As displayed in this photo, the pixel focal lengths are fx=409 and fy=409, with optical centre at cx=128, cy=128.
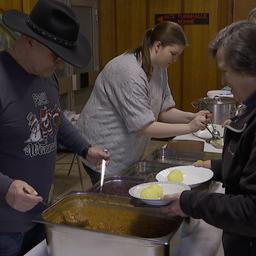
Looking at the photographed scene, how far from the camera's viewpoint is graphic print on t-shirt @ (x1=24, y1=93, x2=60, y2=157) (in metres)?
1.19

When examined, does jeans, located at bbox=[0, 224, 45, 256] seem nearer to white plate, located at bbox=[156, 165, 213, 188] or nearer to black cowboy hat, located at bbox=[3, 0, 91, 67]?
white plate, located at bbox=[156, 165, 213, 188]

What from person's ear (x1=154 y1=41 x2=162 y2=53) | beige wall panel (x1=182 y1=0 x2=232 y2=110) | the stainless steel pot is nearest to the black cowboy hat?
person's ear (x1=154 y1=41 x2=162 y2=53)

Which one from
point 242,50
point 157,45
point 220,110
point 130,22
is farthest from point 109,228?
point 130,22

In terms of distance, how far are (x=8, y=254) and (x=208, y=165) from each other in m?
0.68

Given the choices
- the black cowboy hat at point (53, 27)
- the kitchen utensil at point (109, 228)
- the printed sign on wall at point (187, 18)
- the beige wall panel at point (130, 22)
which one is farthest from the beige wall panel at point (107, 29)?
the kitchen utensil at point (109, 228)

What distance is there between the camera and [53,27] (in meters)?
1.08

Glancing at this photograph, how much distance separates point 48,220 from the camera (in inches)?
38.4

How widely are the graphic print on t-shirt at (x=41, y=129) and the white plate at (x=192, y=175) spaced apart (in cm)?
36

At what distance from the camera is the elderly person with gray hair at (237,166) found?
0.83 m

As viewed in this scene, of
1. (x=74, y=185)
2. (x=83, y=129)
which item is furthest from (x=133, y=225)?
(x=74, y=185)

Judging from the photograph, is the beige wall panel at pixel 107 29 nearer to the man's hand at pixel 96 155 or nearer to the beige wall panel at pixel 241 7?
the beige wall panel at pixel 241 7

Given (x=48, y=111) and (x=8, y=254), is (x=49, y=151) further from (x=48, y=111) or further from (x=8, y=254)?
(x=8, y=254)

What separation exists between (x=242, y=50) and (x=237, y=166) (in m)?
0.25

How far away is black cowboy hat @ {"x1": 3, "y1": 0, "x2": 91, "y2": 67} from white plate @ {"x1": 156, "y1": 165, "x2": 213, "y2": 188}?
46 centimetres
